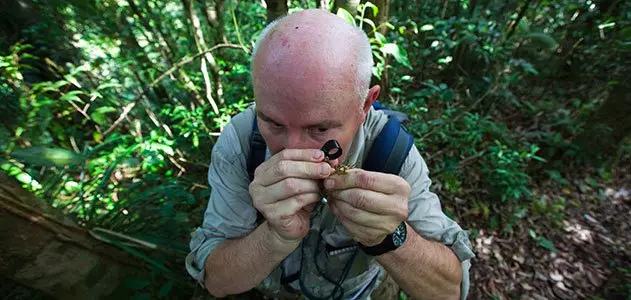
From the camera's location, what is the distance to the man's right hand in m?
1.12

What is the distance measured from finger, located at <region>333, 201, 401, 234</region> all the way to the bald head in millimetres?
474

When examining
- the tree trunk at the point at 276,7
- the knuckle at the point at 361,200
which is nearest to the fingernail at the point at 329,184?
the knuckle at the point at 361,200

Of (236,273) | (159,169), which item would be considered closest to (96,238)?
(236,273)

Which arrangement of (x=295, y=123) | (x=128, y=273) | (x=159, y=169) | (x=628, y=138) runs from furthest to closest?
(x=628, y=138)
(x=159, y=169)
(x=128, y=273)
(x=295, y=123)

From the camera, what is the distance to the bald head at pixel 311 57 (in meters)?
1.22

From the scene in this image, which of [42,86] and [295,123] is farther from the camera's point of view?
[42,86]

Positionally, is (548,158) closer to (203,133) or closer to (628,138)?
(628,138)

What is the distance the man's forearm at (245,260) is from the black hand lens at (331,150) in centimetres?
45

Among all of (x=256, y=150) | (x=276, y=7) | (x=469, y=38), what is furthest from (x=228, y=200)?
(x=469, y=38)

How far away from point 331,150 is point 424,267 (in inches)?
32.8

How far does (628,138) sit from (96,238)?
6127 mm

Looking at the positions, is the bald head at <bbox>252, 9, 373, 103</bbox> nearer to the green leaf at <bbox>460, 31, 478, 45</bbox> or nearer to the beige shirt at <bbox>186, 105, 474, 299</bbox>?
the beige shirt at <bbox>186, 105, 474, 299</bbox>

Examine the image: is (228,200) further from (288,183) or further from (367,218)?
(367,218)

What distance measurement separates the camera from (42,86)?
10.2 ft
